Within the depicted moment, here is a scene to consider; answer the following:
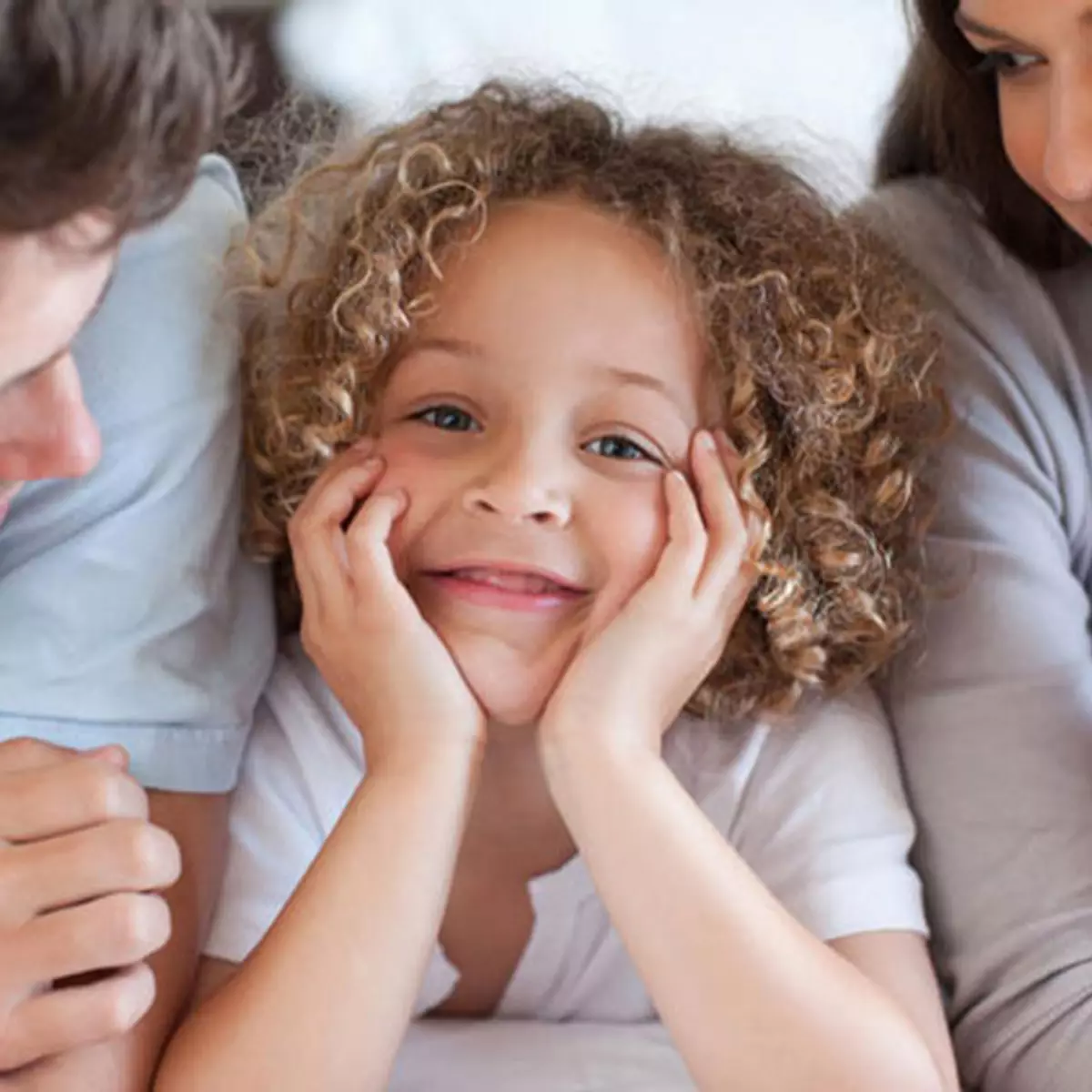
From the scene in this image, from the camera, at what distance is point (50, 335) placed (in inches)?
30.5

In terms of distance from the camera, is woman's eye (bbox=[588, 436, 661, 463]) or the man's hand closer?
the man's hand

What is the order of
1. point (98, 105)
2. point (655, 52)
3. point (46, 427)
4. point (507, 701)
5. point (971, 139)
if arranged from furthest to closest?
point (655, 52) → point (971, 139) → point (507, 701) → point (46, 427) → point (98, 105)

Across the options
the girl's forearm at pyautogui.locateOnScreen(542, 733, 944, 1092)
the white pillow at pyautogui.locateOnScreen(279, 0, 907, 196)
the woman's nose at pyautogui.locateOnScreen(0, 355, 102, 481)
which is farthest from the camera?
the white pillow at pyautogui.locateOnScreen(279, 0, 907, 196)

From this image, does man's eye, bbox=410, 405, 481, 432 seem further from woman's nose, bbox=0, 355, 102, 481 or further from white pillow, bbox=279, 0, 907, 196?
white pillow, bbox=279, 0, 907, 196

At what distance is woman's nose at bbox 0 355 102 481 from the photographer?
0.86 m

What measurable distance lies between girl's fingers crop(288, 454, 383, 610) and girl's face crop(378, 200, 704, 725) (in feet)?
0.07

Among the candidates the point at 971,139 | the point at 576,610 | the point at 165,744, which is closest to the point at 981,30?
the point at 971,139

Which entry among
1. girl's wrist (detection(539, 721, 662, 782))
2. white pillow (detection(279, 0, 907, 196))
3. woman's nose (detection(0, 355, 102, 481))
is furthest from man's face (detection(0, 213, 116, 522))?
white pillow (detection(279, 0, 907, 196))

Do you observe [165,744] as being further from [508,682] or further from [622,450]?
[622,450]

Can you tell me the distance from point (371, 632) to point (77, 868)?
26cm

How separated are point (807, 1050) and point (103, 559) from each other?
509 mm

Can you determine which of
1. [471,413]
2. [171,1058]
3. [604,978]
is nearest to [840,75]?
[471,413]

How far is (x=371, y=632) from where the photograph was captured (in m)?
1.06

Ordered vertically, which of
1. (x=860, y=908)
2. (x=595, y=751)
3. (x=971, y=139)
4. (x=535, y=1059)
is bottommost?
(x=535, y=1059)
